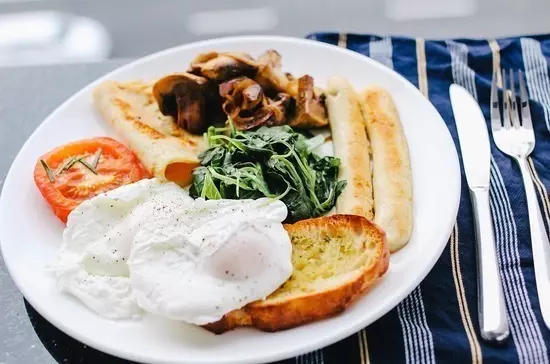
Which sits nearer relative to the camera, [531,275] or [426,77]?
[531,275]

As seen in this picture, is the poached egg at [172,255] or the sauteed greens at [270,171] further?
the sauteed greens at [270,171]

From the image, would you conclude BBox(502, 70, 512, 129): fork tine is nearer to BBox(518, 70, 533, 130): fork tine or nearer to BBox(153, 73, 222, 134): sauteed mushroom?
BBox(518, 70, 533, 130): fork tine

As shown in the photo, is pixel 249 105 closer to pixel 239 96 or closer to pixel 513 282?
pixel 239 96

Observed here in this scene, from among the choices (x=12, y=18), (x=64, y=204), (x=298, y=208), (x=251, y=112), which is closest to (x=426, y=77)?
(x=251, y=112)

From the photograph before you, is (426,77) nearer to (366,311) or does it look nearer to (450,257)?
(450,257)

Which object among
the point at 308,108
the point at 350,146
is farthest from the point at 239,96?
the point at 350,146

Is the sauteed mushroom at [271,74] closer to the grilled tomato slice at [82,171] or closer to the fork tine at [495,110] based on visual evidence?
the grilled tomato slice at [82,171]

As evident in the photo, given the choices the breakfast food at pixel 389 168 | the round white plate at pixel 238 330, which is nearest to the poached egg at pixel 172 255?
the round white plate at pixel 238 330
